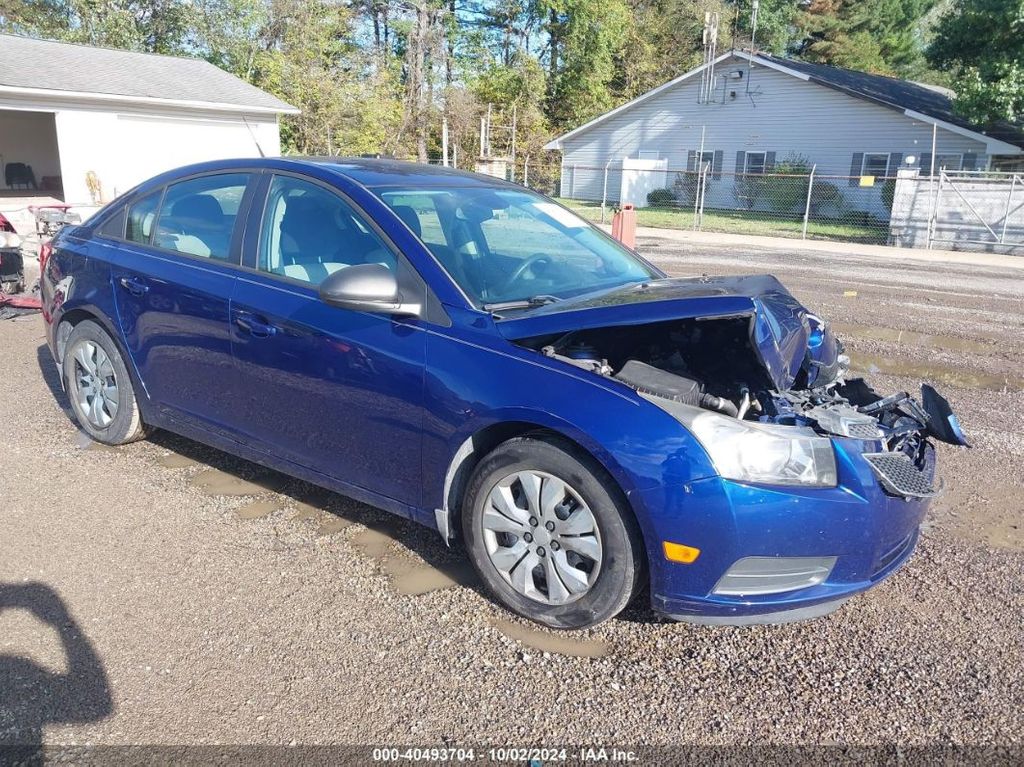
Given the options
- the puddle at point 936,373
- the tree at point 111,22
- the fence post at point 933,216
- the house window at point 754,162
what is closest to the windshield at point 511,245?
the puddle at point 936,373

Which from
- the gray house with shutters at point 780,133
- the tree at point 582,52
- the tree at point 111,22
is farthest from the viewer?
the tree at point 582,52

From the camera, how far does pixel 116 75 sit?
22641 millimetres

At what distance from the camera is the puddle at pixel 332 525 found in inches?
151

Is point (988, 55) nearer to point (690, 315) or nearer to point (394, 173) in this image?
point (394, 173)

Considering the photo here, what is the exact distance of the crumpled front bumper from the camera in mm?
2639

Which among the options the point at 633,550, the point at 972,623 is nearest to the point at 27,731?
the point at 633,550

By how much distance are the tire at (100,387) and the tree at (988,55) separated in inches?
913

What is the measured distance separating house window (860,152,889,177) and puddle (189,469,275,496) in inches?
1154

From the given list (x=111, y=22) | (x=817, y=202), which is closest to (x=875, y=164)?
(x=817, y=202)

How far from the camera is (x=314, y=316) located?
350 centimetres

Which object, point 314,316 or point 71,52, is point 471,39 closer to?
point 71,52

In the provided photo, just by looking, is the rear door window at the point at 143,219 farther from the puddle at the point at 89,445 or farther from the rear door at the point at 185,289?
the puddle at the point at 89,445

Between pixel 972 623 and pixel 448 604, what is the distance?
210cm

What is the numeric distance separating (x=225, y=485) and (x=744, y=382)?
2824 mm
